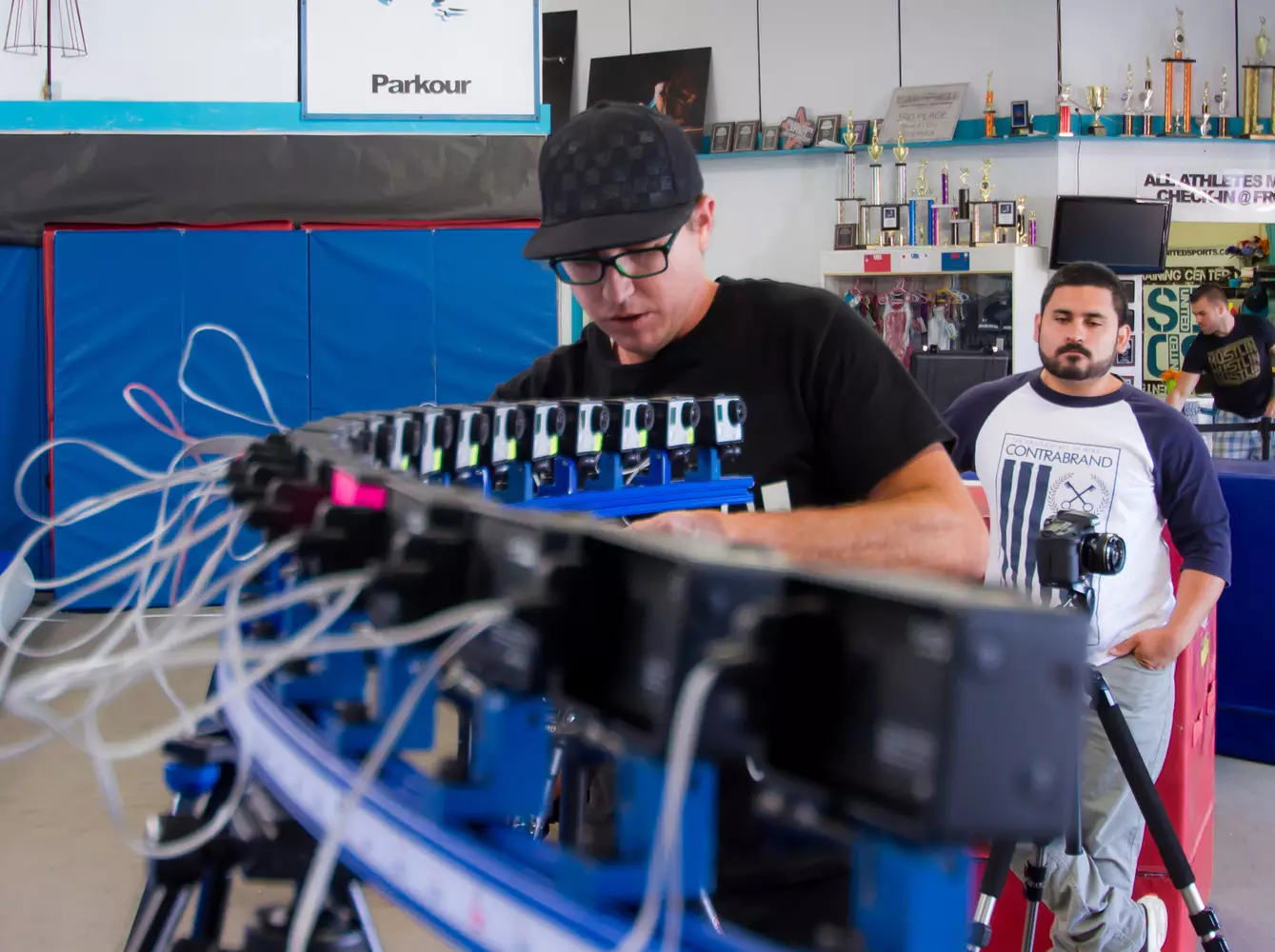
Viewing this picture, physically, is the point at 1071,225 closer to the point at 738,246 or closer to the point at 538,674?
the point at 738,246

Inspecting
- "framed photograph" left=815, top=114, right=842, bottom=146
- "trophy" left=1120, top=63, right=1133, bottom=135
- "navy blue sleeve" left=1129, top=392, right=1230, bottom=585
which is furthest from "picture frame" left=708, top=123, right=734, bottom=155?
"navy blue sleeve" left=1129, top=392, right=1230, bottom=585

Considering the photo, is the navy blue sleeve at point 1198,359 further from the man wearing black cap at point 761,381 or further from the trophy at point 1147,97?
the man wearing black cap at point 761,381

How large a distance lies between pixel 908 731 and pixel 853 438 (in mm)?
829

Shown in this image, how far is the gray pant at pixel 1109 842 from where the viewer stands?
255cm

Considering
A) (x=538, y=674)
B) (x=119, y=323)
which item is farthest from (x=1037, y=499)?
(x=119, y=323)

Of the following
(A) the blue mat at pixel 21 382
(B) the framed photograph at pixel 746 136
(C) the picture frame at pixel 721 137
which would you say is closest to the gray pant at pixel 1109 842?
(A) the blue mat at pixel 21 382

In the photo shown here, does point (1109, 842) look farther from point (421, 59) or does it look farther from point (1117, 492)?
point (421, 59)

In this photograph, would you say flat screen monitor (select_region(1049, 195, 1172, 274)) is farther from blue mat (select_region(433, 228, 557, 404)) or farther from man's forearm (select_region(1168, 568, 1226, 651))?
man's forearm (select_region(1168, 568, 1226, 651))

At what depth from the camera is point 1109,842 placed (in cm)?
261

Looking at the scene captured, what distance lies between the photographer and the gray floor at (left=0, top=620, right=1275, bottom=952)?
3.19 m

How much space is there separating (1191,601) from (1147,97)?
722cm

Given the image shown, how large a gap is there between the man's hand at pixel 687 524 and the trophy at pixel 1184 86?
29.7 ft

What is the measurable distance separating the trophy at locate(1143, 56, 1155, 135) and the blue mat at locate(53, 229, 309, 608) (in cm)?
604

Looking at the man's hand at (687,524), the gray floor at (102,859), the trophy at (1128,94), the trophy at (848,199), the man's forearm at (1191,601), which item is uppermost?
the trophy at (1128,94)
